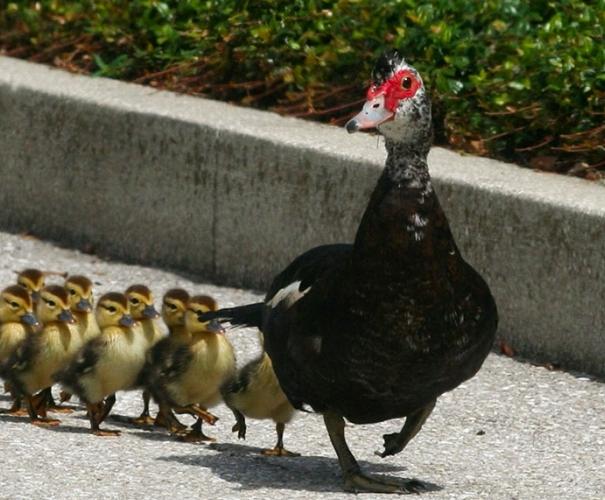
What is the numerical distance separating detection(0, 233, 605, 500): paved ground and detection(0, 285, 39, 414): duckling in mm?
306

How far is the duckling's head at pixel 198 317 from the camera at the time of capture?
7.55m

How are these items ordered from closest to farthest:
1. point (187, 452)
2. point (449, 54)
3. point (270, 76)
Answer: point (187, 452) → point (449, 54) → point (270, 76)

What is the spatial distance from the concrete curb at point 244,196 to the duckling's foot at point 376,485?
170 centimetres

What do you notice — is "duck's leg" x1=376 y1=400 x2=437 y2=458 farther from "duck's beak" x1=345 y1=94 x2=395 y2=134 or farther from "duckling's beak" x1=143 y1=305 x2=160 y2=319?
"duckling's beak" x1=143 y1=305 x2=160 y2=319

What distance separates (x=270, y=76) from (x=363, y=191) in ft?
4.60

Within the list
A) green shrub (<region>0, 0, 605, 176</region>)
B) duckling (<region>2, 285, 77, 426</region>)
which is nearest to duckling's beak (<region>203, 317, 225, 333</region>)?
duckling (<region>2, 285, 77, 426</region>)

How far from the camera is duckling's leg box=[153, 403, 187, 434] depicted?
7473 mm

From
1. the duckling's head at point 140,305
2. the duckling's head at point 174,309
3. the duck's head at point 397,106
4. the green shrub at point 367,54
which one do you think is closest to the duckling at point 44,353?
the duckling's head at point 140,305

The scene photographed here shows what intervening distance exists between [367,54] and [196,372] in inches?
108

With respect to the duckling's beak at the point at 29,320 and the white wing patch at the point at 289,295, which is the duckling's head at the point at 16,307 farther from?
the white wing patch at the point at 289,295

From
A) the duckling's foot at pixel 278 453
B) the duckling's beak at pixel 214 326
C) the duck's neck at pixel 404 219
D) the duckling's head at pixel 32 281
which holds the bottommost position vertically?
the duckling's head at pixel 32 281

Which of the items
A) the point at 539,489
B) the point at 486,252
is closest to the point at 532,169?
the point at 486,252

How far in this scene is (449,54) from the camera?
9406 mm

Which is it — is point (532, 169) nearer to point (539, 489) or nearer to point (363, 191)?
point (363, 191)
